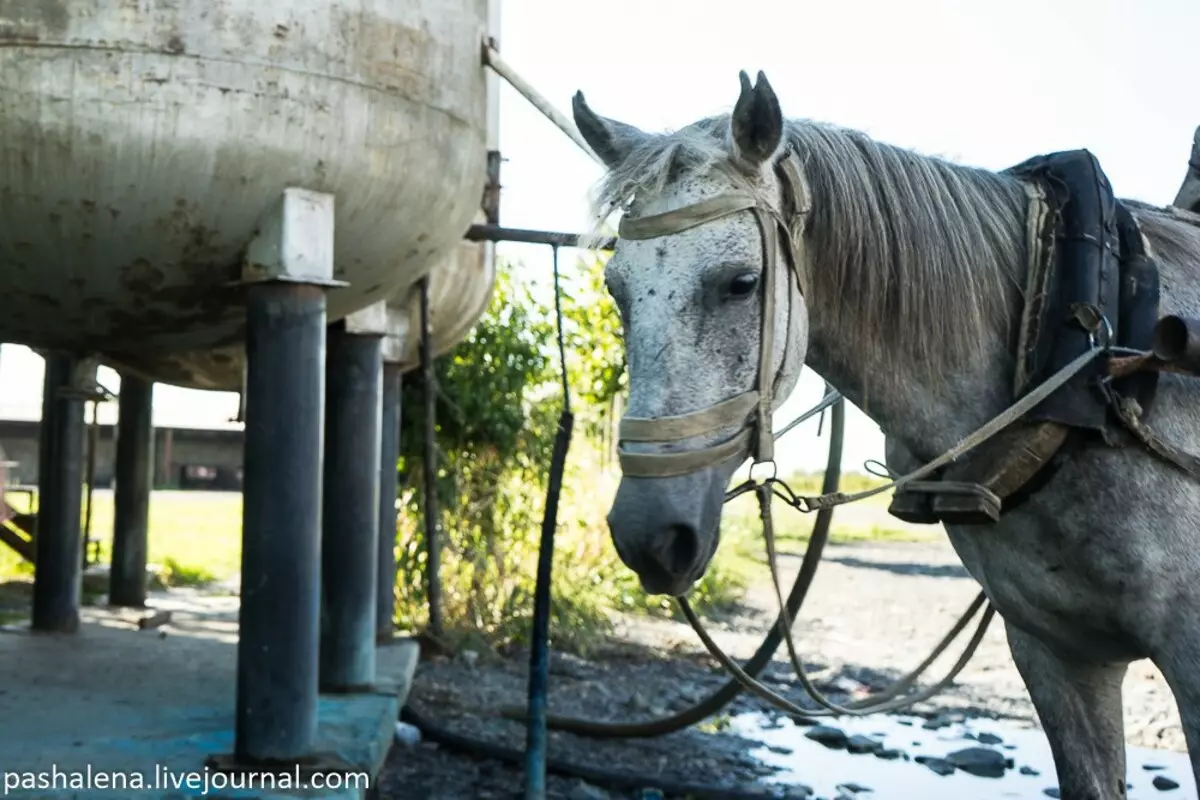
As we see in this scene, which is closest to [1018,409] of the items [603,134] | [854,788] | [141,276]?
[603,134]

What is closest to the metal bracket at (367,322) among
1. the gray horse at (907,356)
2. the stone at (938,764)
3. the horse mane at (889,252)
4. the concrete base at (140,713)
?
the concrete base at (140,713)

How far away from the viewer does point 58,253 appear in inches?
168

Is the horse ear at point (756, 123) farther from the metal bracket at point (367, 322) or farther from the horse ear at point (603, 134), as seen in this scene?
the metal bracket at point (367, 322)

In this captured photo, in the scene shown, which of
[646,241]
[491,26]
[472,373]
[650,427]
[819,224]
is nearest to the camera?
[650,427]

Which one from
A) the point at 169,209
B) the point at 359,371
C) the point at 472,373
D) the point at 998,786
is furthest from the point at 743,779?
the point at 472,373

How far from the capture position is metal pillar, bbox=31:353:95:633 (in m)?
7.33

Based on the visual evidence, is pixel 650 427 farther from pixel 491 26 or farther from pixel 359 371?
pixel 359 371

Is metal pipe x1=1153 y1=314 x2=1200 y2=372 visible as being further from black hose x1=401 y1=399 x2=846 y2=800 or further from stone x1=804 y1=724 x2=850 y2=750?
stone x1=804 y1=724 x2=850 y2=750

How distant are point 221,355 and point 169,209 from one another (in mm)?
4150

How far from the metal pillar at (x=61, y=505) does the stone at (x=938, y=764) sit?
4.94 meters

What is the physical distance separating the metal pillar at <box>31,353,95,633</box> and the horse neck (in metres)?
5.94

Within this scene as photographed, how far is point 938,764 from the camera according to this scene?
6.19m

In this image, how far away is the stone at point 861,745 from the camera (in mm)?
6559

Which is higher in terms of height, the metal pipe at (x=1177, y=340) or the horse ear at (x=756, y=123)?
the horse ear at (x=756, y=123)
